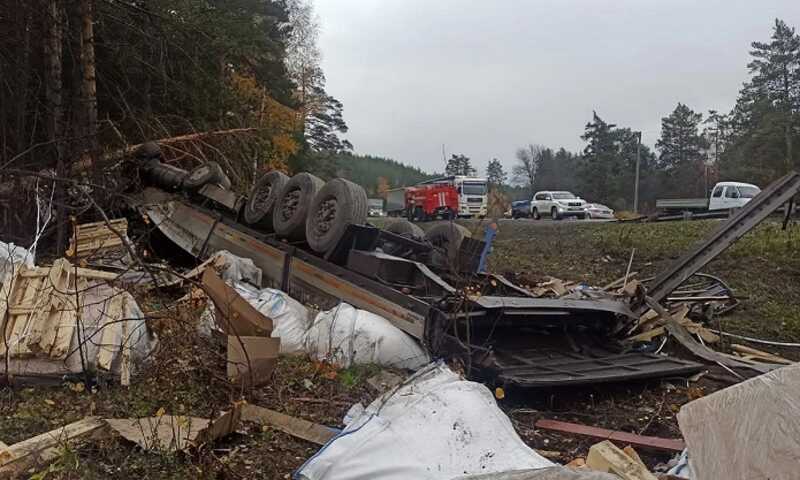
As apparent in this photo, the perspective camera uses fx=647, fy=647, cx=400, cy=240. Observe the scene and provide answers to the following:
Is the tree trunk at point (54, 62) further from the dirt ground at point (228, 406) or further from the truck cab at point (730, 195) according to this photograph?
the truck cab at point (730, 195)

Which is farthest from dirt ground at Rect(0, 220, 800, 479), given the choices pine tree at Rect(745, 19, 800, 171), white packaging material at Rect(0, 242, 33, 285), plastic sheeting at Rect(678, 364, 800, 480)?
pine tree at Rect(745, 19, 800, 171)

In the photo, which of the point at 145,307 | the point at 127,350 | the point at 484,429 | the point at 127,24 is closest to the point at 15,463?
the point at 127,350

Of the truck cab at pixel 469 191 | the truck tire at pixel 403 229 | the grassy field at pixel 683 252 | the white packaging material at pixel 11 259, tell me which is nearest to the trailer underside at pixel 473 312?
the grassy field at pixel 683 252

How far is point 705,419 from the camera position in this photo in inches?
83.9

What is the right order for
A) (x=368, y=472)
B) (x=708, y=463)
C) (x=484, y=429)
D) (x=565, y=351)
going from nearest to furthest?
(x=708, y=463) → (x=368, y=472) → (x=484, y=429) → (x=565, y=351)

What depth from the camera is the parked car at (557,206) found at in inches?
1059

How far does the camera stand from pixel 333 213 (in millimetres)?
5777

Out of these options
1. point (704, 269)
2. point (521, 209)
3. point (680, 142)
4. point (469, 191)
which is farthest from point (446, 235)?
point (680, 142)

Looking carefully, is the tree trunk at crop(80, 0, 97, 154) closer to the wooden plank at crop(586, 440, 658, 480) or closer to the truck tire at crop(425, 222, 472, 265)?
the truck tire at crop(425, 222, 472, 265)

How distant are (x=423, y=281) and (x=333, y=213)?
1.13m

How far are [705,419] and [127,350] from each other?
331 cm

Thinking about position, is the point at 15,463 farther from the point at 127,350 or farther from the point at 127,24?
the point at 127,24

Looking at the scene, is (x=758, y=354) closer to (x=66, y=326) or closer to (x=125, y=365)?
(x=125, y=365)

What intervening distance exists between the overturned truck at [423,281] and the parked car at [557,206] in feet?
69.0
